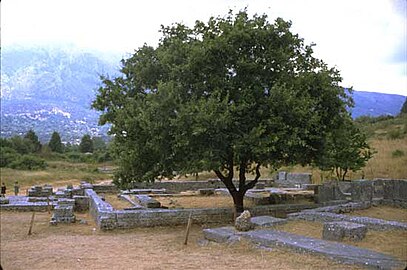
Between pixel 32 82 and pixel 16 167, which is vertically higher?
pixel 32 82

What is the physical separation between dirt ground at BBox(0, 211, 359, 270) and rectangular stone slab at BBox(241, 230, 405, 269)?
0.52 feet

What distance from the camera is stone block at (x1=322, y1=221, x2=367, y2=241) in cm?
914

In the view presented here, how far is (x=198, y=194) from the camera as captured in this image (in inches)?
874

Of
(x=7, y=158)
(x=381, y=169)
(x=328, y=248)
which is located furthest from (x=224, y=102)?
(x=7, y=158)

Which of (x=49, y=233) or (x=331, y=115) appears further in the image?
(x=331, y=115)

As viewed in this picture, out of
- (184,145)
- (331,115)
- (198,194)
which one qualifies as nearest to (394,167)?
(198,194)

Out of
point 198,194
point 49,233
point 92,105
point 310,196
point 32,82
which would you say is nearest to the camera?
point 49,233

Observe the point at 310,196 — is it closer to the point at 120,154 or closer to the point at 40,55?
the point at 120,154

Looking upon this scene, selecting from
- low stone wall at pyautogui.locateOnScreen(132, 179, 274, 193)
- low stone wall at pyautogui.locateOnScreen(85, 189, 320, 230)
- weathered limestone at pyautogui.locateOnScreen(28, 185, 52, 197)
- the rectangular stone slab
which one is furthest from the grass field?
the rectangular stone slab

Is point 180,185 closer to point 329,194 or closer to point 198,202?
point 198,202

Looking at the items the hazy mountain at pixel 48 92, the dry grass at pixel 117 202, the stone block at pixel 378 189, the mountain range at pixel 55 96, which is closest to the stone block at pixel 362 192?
the stone block at pixel 378 189

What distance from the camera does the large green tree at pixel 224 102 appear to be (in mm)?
11773

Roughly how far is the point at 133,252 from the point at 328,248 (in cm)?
418

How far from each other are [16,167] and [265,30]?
97.1 ft
